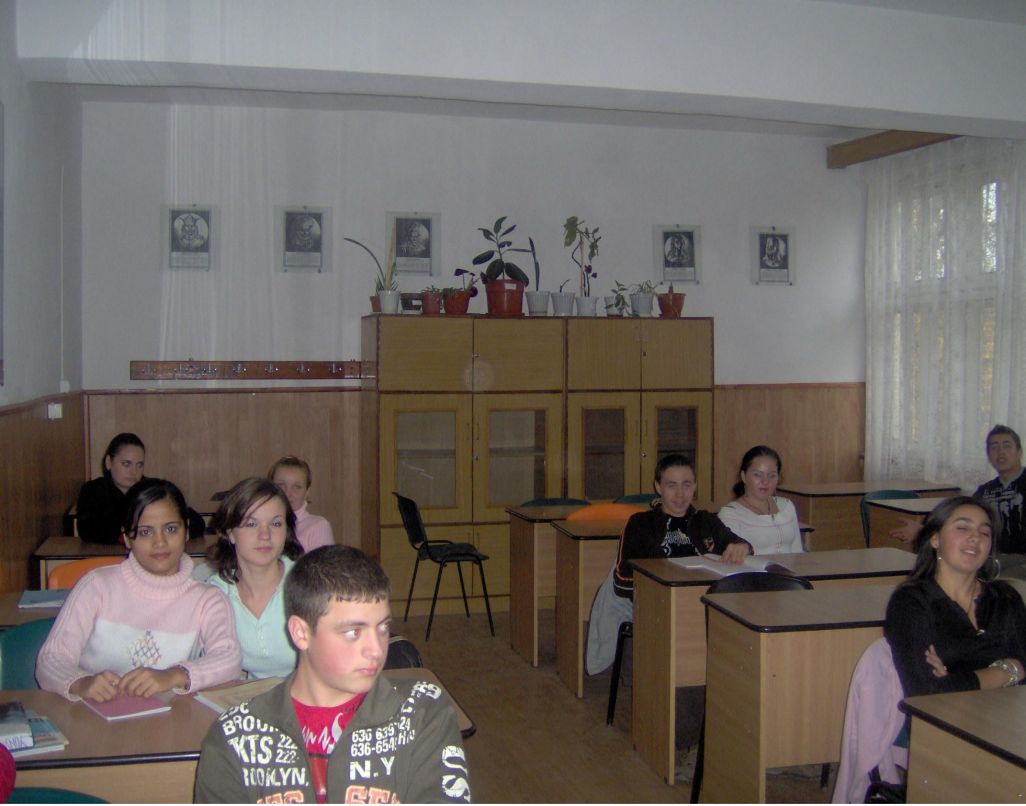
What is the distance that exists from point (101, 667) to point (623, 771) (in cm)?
201

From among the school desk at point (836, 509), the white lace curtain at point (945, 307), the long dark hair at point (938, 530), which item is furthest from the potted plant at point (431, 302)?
the long dark hair at point (938, 530)

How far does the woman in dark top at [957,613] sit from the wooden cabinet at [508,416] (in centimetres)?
370

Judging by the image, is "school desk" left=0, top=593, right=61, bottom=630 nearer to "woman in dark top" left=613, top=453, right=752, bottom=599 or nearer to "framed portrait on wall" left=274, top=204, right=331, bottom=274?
"woman in dark top" left=613, top=453, right=752, bottom=599

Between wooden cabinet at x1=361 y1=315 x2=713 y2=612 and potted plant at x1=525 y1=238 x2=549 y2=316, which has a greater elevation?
potted plant at x1=525 y1=238 x2=549 y2=316

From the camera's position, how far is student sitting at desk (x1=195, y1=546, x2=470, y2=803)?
1.59 meters

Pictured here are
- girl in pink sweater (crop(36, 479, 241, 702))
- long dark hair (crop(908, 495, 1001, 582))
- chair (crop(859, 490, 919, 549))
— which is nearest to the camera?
girl in pink sweater (crop(36, 479, 241, 702))

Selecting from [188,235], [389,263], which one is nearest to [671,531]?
[389,263]

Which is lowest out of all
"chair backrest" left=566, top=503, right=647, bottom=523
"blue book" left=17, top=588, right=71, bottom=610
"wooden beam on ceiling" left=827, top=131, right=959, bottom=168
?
"blue book" left=17, top=588, right=71, bottom=610

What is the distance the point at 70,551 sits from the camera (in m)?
4.22

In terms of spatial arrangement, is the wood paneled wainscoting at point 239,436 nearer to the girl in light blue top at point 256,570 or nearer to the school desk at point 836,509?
the school desk at point 836,509

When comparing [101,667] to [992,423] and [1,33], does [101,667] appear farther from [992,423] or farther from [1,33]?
[992,423]

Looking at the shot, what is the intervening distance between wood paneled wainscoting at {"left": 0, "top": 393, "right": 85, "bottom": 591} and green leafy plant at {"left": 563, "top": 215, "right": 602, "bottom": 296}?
11.2ft

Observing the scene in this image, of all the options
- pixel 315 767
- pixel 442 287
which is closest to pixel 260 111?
pixel 442 287

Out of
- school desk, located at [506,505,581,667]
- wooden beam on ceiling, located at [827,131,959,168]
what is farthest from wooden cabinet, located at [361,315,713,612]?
wooden beam on ceiling, located at [827,131,959,168]
